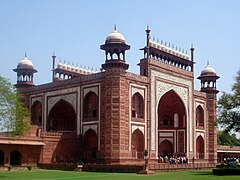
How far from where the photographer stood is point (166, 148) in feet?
120

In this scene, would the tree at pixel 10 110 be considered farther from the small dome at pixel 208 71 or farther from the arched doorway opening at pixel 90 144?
the small dome at pixel 208 71

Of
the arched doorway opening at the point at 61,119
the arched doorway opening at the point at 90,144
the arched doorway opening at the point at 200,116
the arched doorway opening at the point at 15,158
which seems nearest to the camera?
the arched doorway opening at the point at 15,158

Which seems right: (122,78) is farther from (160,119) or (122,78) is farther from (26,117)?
(160,119)

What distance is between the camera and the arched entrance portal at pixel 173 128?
35750 mm

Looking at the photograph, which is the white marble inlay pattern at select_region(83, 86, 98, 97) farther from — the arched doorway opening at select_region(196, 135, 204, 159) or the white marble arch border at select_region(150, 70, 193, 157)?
the arched doorway opening at select_region(196, 135, 204, 159)

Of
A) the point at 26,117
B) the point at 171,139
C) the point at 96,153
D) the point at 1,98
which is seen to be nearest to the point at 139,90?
the point at 96,153

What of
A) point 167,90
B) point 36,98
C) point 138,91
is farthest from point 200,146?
point 36,98

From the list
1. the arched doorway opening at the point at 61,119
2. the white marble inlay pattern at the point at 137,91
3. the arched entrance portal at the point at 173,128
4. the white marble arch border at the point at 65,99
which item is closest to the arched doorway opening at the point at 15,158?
the white marble arch border at the point at 65,99

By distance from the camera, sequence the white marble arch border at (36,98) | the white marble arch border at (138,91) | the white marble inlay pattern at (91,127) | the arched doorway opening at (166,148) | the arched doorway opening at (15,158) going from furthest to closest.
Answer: the arched doorway opening at (166,148)
the white marble arch border at (36,98)
the white marble arch border at (138,91)
the white marble inlay pattern at (91,127)
the arched doorway opening at (15,158)

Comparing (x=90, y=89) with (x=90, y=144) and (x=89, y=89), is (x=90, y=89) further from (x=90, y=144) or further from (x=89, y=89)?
(x=90, y=144)

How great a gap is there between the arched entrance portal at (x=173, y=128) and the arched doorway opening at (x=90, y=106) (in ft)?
21.8

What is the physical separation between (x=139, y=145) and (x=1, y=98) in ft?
43.4

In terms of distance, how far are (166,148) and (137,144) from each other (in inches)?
262

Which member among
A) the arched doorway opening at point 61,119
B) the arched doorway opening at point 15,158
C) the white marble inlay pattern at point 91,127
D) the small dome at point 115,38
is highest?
the small dome at point 115,38
